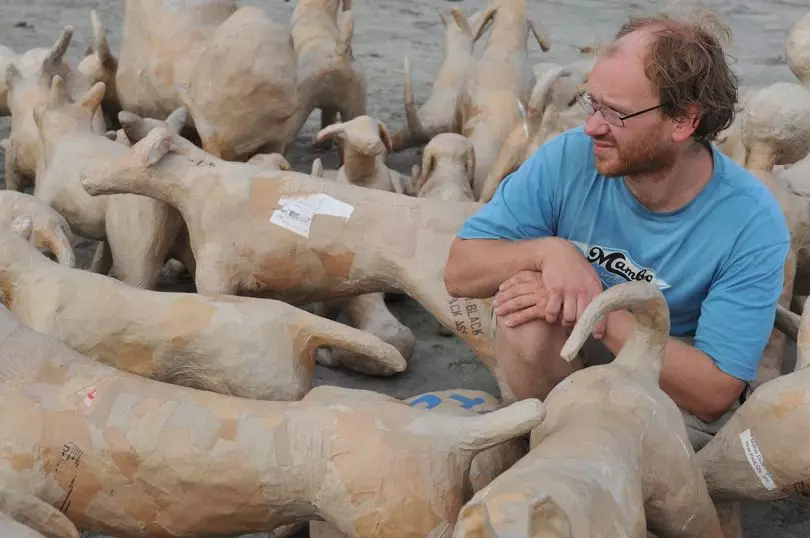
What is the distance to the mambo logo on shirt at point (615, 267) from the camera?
1.70 metres

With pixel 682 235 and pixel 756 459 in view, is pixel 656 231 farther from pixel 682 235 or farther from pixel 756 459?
pixel 756 459

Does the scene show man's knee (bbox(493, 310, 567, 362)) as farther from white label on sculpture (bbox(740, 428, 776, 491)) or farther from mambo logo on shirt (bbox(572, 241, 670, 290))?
white label on sculpture (bbox(740, 428, 776, 491))

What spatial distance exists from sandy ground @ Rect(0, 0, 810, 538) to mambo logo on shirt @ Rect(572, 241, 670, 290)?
751 millimetres

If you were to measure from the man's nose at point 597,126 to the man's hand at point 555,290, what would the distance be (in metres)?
0.19

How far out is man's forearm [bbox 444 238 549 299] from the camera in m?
1.70

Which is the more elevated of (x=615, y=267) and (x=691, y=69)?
(x=691, y=69)

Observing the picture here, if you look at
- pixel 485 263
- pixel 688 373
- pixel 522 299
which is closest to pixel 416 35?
pixel 485 263

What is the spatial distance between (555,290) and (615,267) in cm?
18

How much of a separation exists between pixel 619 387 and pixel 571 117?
57.3 inches

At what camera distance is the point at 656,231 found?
66.1 inches

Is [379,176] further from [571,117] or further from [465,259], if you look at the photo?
[465,259]

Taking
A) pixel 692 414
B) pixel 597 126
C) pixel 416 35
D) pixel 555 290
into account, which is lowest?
pixel 416 35

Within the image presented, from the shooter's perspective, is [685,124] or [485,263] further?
[485,263]

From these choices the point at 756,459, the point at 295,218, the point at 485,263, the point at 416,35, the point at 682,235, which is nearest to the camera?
the point at 756,459
